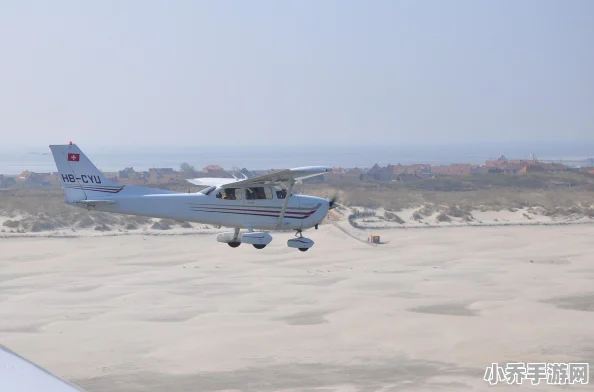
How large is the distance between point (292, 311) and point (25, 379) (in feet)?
95.0

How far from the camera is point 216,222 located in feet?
81.0

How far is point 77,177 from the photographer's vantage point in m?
24.3

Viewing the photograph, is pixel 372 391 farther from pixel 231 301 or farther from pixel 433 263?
pixel 433 263

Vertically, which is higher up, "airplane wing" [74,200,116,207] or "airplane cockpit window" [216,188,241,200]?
"airplane cockpit window" [216,188,241,200]

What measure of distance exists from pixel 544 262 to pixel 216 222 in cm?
2657

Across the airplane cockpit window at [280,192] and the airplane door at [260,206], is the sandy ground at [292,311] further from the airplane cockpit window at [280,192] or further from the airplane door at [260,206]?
the airplane cockpit window at [280,192]

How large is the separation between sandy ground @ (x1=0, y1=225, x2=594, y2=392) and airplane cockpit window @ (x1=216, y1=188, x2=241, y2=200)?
5.45m

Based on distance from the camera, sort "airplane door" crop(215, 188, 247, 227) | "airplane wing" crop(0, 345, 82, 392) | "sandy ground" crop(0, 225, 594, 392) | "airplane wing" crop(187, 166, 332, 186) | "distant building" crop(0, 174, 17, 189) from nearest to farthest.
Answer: "airplane wing" crop(0, 345, 82, 392) < "airplane wing" crop(187, 166, 332, 186) < "airplane door" crop(215, 188, 247, 227) < "sandy ground" crop(0, 225, 594, 392) < "distant building" crop(0, 174, 17, 189)

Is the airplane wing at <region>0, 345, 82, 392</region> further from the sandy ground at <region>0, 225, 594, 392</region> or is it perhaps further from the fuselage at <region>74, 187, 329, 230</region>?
the sandy ground at <region>0, 225, 594, 392</region>

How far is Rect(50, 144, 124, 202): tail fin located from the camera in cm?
2431

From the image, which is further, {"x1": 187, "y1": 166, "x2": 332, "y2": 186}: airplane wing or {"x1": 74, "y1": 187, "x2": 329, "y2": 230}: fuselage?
{"x1": 74, "y1": 187, "x2": 329, "y2": 230}: fuselage

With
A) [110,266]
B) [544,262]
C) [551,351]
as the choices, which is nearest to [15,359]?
[551,351]

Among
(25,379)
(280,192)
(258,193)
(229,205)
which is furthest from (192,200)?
(25,379)

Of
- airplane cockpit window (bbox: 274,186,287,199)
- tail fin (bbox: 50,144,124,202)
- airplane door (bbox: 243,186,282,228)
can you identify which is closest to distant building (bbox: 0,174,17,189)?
tail fin (bbox: 50,144,124,202)
